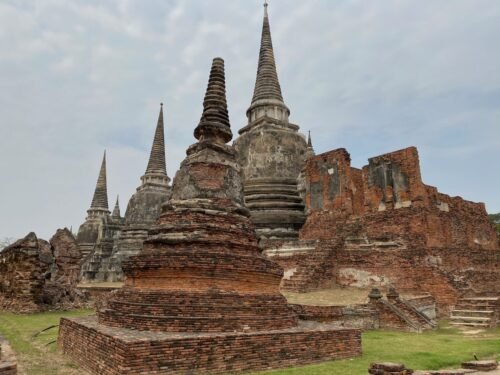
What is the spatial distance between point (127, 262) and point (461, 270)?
12541 millimetres

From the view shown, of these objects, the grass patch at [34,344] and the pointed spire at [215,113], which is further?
the pointed spire at [215,113]

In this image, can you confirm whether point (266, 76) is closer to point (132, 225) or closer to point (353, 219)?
point (353, 219)

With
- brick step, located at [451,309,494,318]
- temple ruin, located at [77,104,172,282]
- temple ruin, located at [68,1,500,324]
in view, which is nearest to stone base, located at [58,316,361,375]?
brick step, located at [451,309,494,318]

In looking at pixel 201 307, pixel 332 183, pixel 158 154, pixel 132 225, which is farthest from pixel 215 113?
pixel 158 154

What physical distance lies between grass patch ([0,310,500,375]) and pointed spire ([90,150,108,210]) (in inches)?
1126

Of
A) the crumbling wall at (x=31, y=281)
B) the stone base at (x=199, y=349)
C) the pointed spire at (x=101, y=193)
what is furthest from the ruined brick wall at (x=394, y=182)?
the pointed spire at (x=101, y=193)

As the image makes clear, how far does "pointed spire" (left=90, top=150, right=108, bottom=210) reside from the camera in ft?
132

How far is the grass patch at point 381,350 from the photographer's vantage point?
6.84 m

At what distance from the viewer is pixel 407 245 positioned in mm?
14758

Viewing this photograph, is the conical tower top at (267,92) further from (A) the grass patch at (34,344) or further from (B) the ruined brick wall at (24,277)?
(A) the grass patch at (34,344)

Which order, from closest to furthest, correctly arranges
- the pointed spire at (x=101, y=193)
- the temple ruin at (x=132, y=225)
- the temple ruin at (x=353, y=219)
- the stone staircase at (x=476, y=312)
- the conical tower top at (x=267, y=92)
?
1. the stone staircase at (x=476, y=312)
2. the temple ruin at (x=353, y=219)
3. the conical tower top at (x=267, y=92)
4. the temple ruin at (x=132, y=225)
5. the pointed spire at (x=101, y=193)

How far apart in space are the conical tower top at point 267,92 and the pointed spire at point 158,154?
10.3m

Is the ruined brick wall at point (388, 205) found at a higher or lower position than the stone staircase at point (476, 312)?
higher

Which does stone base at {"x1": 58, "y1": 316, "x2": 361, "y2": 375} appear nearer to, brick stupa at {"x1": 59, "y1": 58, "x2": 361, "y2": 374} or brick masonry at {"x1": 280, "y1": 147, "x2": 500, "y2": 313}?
brick stupa at {"x1": 59, "y1": 58, "x2": 361, "y2": 374}
